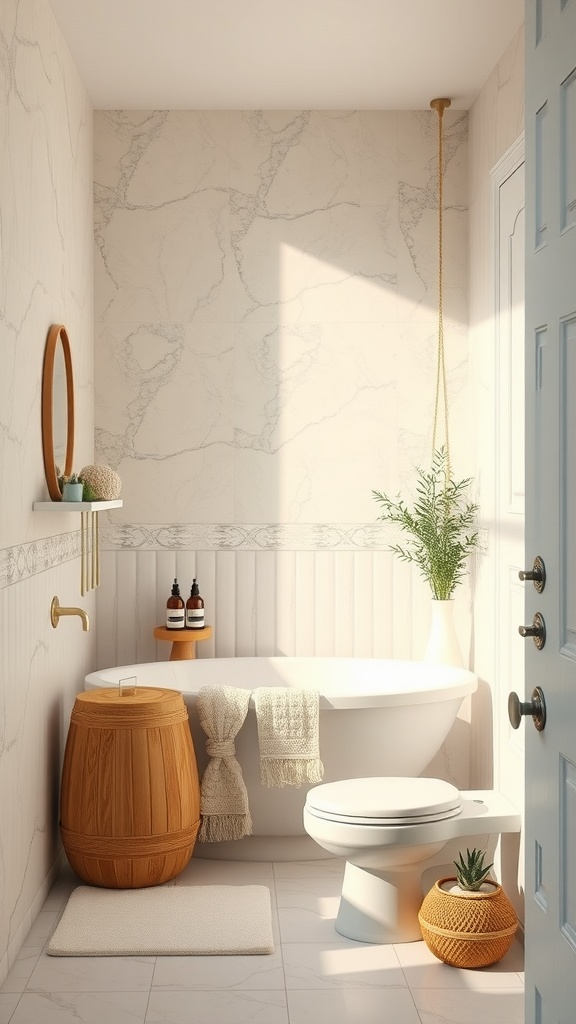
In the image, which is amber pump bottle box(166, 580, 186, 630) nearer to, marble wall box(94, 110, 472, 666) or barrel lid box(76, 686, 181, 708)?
marble wall box(94, 110, 472, 666)

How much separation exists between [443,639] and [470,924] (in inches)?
56.0

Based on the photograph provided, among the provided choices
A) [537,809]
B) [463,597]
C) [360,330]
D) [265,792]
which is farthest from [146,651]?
[537,809]

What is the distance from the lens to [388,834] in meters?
2.98

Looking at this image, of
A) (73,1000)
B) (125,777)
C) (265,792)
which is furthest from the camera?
(265,792)

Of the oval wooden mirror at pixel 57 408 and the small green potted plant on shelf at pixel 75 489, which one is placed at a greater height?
the oval wooden mirror at pixel 57 408

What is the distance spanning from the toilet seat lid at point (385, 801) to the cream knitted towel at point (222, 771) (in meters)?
0.45

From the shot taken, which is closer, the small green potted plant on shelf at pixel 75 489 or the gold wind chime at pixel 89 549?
the small green potted plant on shelf at pixel 75 489

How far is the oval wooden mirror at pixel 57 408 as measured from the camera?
3387 millimetres

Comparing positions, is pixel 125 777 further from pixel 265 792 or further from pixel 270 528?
pixel 270 528

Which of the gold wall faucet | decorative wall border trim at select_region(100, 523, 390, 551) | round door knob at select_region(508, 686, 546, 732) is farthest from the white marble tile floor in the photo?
decorative wall border trim at select_region(100, 523, 390, 551)

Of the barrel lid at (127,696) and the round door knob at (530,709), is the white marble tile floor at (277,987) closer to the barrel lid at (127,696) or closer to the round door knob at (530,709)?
the barrel lid at (127,696)

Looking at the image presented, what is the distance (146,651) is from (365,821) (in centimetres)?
167

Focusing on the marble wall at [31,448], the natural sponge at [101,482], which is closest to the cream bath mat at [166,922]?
the marble wall at [31,448]

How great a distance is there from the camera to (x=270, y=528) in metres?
4.41
